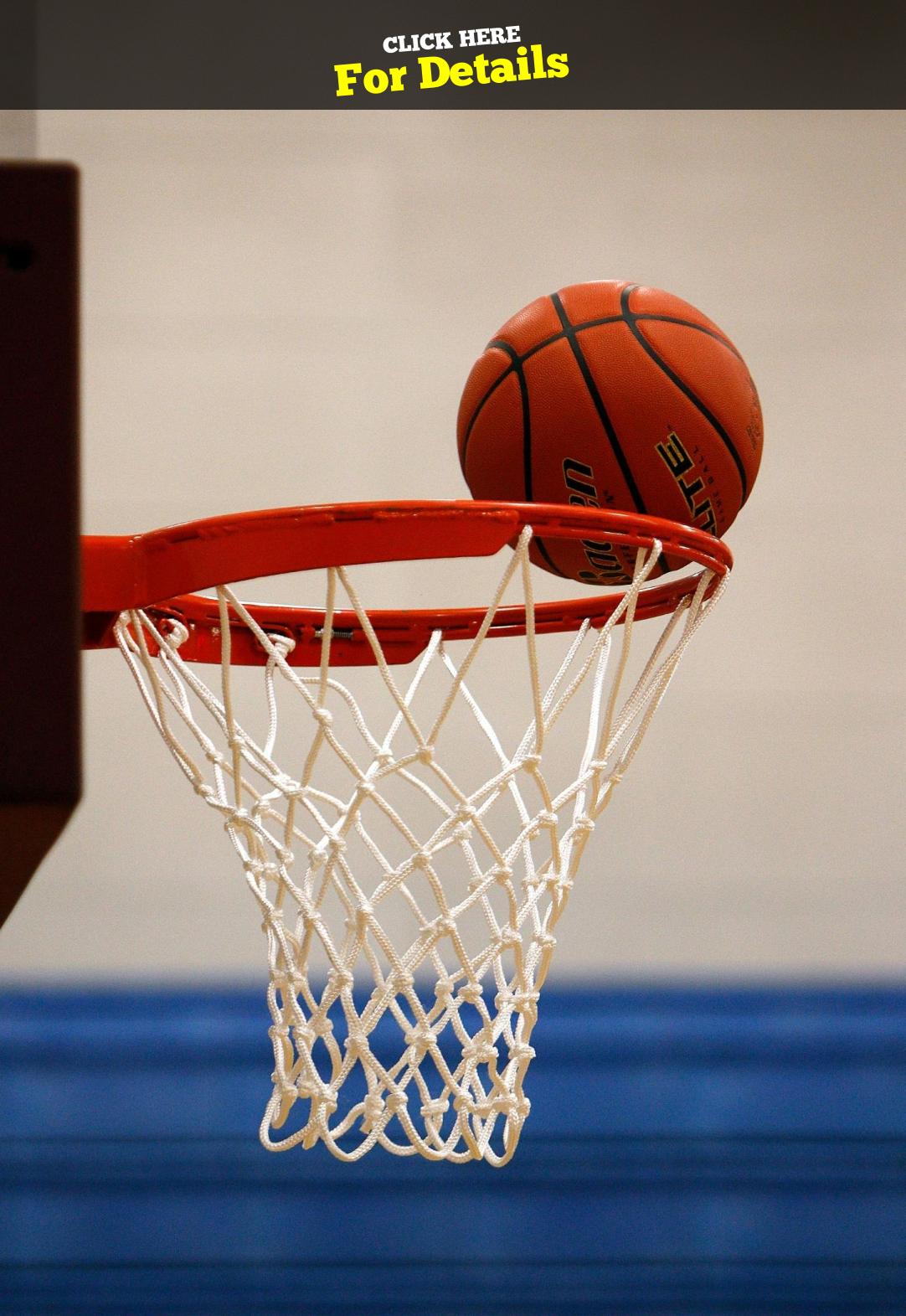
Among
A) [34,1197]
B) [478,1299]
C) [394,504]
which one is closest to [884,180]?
[394,504]

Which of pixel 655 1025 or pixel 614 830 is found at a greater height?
pixel 614 830

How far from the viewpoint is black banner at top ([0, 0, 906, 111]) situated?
7.87 ft

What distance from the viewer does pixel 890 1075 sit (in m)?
2.26

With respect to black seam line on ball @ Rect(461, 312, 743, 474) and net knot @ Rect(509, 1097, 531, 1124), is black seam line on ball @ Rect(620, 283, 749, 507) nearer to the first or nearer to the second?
black seam line on ball @ Rect(461, 312, 743, 474)

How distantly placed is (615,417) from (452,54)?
156cm

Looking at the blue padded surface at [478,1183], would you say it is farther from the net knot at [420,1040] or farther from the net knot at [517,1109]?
the net knot at [420,1040]

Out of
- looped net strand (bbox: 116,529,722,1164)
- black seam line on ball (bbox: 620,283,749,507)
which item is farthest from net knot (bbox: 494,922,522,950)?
black seam line on ball (bbox: 620,283,749,507)

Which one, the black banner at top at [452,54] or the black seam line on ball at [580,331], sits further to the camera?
the black banner at top at [452,54]

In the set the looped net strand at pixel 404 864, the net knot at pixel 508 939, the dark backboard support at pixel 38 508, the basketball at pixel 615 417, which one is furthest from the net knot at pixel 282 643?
the dark backboard support at pixel 38 508

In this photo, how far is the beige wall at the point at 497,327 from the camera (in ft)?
7.66

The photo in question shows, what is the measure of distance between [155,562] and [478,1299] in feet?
5.45

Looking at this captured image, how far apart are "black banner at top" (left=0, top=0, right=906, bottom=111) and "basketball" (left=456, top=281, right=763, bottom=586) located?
1379 mm

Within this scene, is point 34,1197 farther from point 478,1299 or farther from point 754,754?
point 754,754

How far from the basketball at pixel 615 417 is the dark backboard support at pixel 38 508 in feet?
3.05
